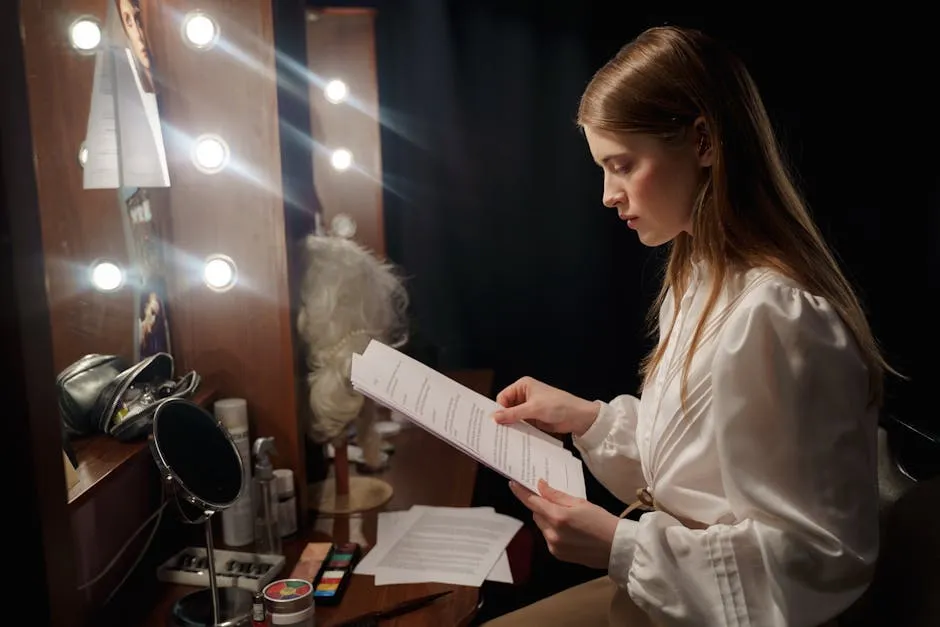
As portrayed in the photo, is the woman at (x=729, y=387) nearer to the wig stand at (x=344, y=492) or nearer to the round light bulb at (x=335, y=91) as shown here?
the wig stand at (x=344, y=492)

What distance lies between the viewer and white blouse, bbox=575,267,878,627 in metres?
0.88

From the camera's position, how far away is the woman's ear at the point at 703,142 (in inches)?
38.9

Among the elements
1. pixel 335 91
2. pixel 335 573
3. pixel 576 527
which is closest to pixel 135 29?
pixel 335 573

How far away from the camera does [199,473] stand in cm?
105

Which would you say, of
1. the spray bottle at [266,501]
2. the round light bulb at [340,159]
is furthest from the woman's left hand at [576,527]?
the round light bulb at [340,159]

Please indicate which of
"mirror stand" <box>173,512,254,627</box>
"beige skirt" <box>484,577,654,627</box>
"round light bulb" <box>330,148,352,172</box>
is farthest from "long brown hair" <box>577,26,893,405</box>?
"round light bulb" <box>330,148,352,172</box>

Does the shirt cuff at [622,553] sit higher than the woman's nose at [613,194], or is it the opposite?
the woman's nose at [613,194]

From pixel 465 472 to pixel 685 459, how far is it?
2.57 feet

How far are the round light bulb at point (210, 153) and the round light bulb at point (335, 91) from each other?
4.19 ft

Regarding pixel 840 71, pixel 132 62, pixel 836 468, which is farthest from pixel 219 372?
pixel 840 71

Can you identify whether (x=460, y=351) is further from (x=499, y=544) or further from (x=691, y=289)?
(x=691, y=289)

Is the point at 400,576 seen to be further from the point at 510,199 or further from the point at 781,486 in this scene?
the point at 510,199

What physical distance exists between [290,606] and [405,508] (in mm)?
516

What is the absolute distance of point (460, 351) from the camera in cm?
284
